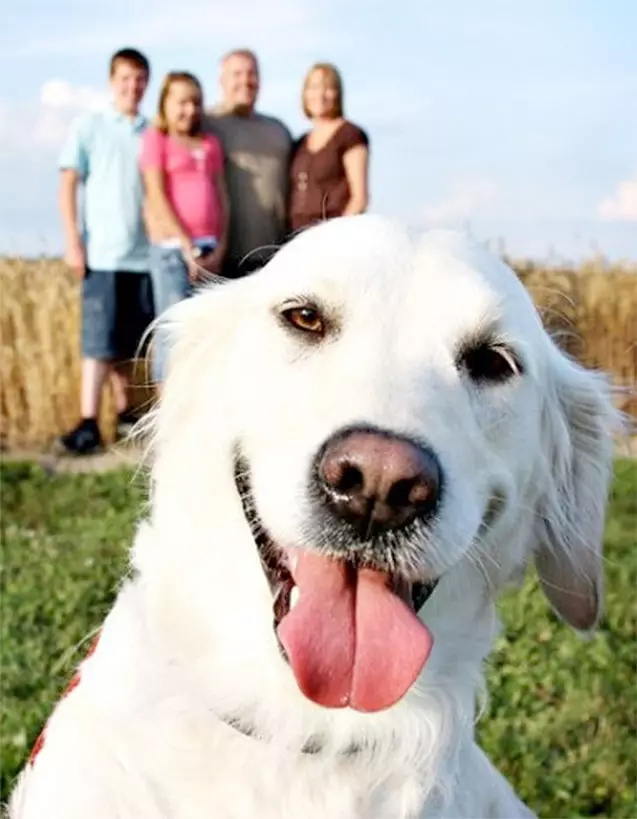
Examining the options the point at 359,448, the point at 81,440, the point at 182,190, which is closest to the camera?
the point at 359,448

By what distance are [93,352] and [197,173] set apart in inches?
81.1

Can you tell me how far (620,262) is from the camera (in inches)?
509

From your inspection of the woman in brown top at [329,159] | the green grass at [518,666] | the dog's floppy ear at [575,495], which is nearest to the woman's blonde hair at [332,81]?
the woman in brown top at [329,159]

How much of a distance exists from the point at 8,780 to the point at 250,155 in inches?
203

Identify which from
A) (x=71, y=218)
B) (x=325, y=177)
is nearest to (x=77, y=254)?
(x=71, y=218)

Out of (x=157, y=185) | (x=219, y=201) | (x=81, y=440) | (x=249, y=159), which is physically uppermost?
(x=249, y=159)

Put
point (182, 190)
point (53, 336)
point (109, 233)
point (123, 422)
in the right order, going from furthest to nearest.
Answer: point (53, 336) < point (123, 422) < point (109, 233) < point (182, 190)

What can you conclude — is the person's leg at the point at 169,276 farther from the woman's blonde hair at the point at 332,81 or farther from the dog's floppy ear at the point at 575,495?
the dog's floppy ear at the point at 575,495

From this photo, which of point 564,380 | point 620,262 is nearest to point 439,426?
point 564,380

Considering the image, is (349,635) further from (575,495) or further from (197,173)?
(197,173)

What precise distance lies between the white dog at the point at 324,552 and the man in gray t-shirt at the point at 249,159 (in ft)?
18.4

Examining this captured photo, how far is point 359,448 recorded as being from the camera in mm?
2564

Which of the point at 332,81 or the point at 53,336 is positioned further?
the point at 53,336

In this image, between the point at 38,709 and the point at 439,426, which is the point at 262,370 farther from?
the point at 38,709
